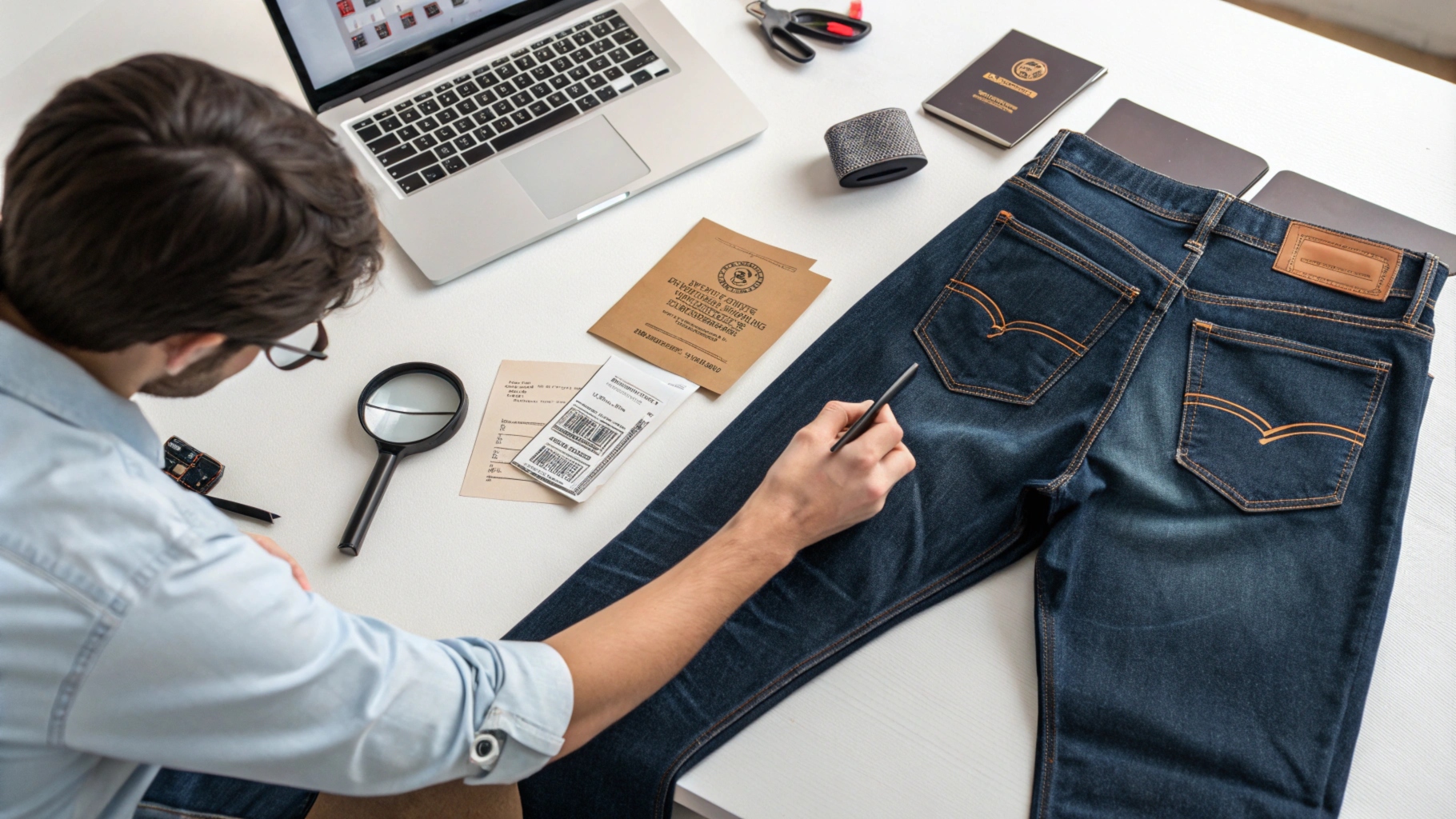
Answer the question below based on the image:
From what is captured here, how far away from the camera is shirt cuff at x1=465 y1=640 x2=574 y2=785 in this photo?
0.77m

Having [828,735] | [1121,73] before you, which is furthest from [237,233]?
[1121,73]

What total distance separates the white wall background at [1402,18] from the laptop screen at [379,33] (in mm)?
1812

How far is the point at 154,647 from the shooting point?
63 cm

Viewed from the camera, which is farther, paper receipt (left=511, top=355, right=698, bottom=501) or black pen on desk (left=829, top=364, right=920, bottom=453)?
paper receipt (left=511, top=355, right=698, bottom=501)

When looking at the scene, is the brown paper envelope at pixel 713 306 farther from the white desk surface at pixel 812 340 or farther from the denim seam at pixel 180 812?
the denim seam at pixel 180 812

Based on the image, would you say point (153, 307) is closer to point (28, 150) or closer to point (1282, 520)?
point (28, 150)

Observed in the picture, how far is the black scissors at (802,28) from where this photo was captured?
1449 millimetres

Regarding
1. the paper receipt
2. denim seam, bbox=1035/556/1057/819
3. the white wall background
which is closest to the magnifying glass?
the paper receipt

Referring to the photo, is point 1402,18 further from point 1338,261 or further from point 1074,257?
point 1074,257

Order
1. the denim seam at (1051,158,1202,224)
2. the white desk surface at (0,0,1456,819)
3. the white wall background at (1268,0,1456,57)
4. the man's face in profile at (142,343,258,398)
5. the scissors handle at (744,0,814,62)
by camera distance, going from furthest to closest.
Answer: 1. the white wall background at (1268,0,1456,57)
2. the scissors handle at (744,0,814,62)
3. the denim seam at (1051,158,1202,224)
4. the white desk surface at (0,0,1456,819)
5. the man's face in profile at (142,343,258,398)

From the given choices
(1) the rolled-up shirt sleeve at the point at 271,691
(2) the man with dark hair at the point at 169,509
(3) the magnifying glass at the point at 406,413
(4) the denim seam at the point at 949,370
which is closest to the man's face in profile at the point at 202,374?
(2) the man with dark hair at the point at 169,509

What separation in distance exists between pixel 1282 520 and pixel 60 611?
107 cm

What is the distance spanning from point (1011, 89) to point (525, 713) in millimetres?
1118

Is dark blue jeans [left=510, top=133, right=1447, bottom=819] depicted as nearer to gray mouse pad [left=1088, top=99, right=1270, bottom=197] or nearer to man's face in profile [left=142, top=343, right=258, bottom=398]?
gray mouse pad [left=1088, top=99, right=1270, bottom=197]
